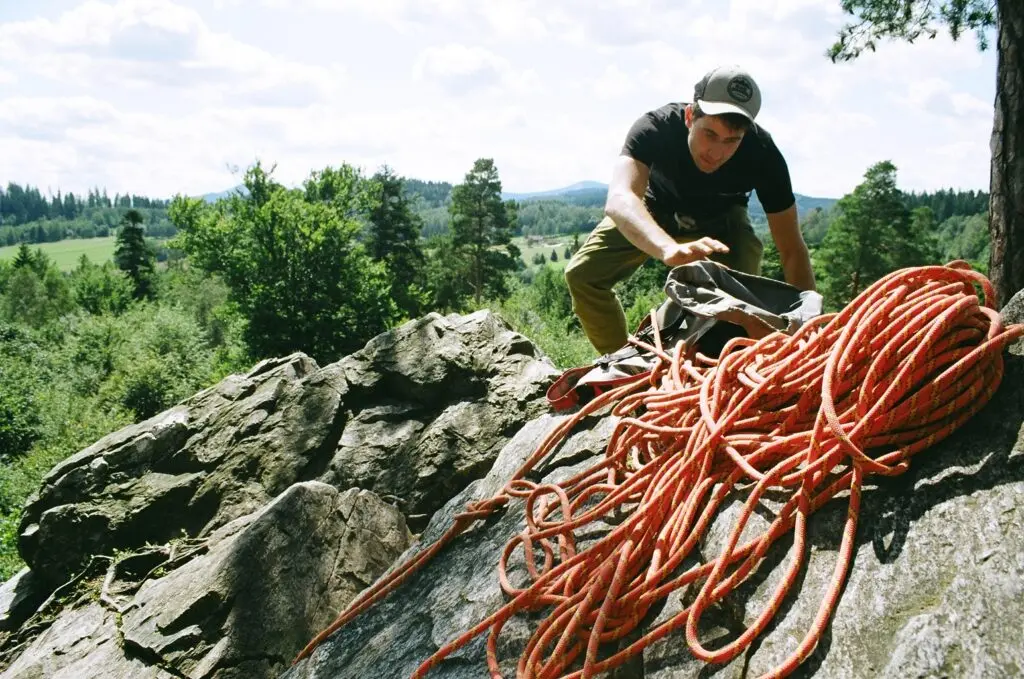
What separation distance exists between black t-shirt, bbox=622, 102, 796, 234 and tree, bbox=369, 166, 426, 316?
3269 cm

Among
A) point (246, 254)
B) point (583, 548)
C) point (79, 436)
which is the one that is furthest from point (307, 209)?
point (583, 548)

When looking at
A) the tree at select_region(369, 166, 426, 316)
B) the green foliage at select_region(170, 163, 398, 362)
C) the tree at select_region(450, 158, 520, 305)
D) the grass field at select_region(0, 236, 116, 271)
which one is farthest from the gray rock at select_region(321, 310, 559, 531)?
the grass field at select_region(0, 236, 116, 271)

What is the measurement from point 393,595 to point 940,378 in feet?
7.84

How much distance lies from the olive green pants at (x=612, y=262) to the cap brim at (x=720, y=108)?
0.90 metres

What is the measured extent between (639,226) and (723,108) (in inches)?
26.9

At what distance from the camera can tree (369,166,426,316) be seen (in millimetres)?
36938

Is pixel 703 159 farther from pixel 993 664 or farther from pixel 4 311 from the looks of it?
pixel 4 311

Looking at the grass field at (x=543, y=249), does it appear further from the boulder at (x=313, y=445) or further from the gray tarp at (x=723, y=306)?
the gray tarp at (x=723, y=306)

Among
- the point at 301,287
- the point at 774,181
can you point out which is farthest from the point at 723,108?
the point at 301,287

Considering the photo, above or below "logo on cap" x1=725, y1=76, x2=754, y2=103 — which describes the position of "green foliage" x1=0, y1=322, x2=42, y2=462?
below

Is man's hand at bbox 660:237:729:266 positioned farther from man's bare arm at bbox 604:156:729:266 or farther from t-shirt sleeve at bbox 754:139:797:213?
t-shirt sleeve at bbox 754:139:797:213

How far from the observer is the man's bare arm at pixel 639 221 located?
313cm

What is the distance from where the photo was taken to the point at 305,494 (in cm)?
430

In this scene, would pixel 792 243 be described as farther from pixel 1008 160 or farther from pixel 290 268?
pixel 290 268
